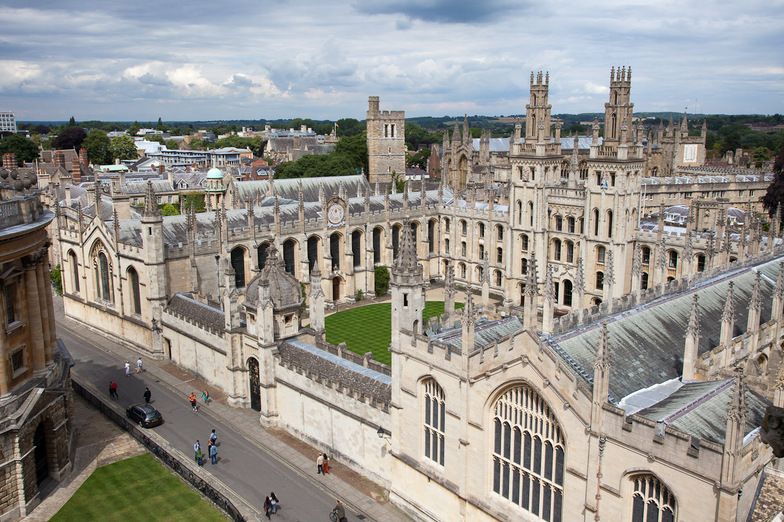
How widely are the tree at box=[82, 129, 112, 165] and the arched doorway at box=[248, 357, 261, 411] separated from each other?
4218 inches

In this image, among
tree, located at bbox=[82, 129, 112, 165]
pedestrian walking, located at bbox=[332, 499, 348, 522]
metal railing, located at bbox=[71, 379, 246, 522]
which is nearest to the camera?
pedestrian walking, located at bbox=[332, 499, 348, 522]

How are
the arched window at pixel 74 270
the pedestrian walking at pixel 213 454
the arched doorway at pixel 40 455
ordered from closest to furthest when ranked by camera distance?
the arched doorway at pixel 40 455 → the pedestrian walking at pixel 213 454 → the arched window at pixel 74 270

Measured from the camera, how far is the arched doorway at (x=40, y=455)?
72.7 feet

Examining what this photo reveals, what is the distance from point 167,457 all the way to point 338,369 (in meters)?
7.40

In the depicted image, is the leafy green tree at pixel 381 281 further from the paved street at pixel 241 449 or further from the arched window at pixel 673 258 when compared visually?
the arched window at pixel 673 258

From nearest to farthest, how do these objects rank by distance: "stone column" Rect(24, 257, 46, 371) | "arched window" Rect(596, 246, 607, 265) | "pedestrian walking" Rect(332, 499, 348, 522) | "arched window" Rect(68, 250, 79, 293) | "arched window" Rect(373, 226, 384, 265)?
"pedestrian walking" Rect(332, 499, 348, 522), "stone column" Rect(24, 257, 46, 371), "arched window" Rect(596, 246, 607, 265), "arched window" Rect(68, 250, 79, 293), "arched window" Rect(373, 226, 384, 265)

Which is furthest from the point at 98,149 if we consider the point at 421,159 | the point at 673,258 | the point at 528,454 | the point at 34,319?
the point at 528,454

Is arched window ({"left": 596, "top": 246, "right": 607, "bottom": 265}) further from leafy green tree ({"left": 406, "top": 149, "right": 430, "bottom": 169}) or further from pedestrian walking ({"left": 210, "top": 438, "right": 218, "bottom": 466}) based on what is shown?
leafy green tree ({"left": 406, "top": 149, "right": 430, "bottom": 169})

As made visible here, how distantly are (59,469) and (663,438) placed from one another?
21.0 meters

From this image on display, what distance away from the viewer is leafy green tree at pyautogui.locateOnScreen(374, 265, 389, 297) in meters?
49.3

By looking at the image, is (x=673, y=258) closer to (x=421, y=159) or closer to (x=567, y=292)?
(x=567, y=292)

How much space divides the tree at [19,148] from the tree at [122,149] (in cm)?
1802

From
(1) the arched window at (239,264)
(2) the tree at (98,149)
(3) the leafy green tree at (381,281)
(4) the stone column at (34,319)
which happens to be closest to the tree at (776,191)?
Answer: (3) the leafy green tree at (381,281)

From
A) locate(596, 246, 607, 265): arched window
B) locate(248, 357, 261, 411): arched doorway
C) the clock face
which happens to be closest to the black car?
locate(248, 357, 261, 411): arched doorway
